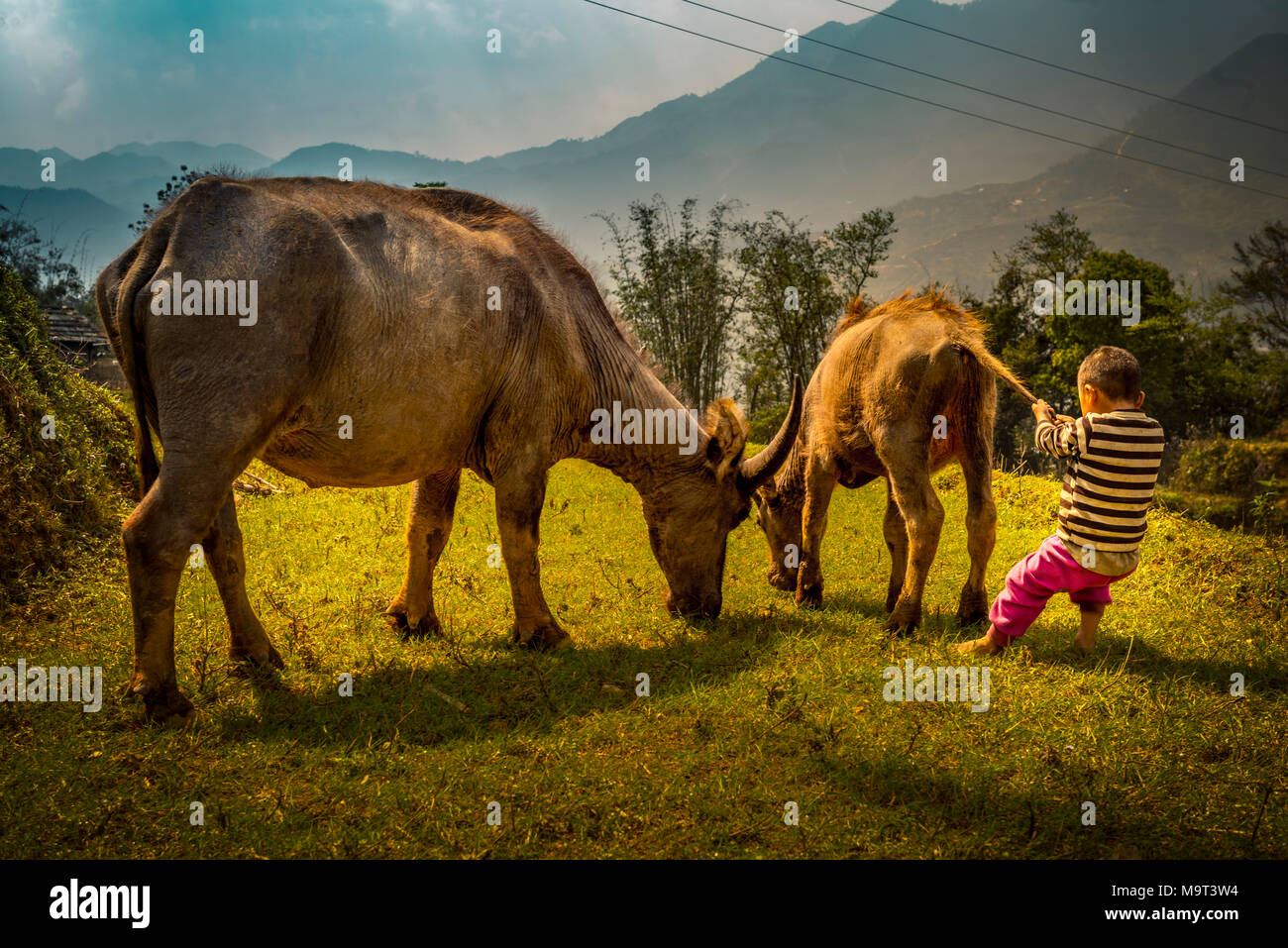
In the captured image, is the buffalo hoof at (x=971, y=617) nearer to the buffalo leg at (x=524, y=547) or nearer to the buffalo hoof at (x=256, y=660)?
the buffalo leg at (x=524, y=547)

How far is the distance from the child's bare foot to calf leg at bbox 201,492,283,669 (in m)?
4.60

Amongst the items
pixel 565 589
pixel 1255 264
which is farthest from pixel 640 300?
pixel 1255 264

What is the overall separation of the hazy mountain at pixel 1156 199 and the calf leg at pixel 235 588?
62500 millimetres

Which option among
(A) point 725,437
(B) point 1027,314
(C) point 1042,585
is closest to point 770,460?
(A) point 725,437

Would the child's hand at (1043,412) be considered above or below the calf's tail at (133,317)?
below

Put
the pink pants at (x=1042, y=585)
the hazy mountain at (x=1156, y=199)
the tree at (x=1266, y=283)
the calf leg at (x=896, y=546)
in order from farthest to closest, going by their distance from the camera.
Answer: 1. the hazy mountain at (x=1156, y=199)
2. the tree at (x=1266, y=283)
3. the calf leg at (x=896, y=546)
4. the pink pants at (x=1042, y=585)

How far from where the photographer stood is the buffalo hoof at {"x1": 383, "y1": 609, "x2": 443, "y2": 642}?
633 centimetres

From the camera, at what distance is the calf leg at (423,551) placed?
20.8 ft

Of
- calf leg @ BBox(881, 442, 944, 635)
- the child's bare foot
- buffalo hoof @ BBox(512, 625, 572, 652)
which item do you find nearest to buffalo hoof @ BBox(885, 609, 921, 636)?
calf leg @ BBox(881, 442, 944, 635)

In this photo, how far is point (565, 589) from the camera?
7621mm

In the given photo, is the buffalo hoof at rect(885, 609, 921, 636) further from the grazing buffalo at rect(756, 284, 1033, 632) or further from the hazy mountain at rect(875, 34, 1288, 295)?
the hazy mountain at rect(875, 34, 1288, 295)

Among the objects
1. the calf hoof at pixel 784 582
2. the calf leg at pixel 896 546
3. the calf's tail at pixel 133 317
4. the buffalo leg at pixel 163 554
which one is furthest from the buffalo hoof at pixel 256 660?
the calf leg at pixel 896 546

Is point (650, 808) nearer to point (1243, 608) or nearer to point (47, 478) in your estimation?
point (1243, 608)

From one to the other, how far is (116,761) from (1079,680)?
5513 mm
